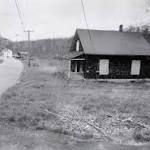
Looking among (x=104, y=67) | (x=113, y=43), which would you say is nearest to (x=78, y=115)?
(x=104, y=67)

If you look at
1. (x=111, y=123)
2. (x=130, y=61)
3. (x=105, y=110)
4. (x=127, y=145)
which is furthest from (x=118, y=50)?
(x=127, y=145)

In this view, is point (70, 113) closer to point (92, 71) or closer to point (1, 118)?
point (1, 118)

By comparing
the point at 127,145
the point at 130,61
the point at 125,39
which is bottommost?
the point at 127,145

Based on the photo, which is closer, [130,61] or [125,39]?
[130,61]

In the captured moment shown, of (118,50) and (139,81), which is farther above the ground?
(118,50)

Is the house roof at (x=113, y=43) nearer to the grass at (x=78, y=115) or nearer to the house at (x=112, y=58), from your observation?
the house at (x=112, y=58)

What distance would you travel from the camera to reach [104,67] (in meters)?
19.9

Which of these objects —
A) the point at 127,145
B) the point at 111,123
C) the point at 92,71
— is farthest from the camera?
the point at 92,71

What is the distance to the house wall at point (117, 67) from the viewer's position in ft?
64.1

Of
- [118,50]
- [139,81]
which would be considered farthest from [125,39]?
[139,81]

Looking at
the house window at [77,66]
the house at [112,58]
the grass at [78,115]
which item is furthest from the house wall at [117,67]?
the grass at [78,115]

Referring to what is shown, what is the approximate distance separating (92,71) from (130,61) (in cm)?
389

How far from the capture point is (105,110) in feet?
30.6

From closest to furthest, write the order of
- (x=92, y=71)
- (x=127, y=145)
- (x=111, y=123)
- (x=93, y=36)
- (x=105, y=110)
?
(x=127, y=145) < (x=111, y=123) < (x=105, y=110) < (x=92, y=71) < (x=93, y=36)
